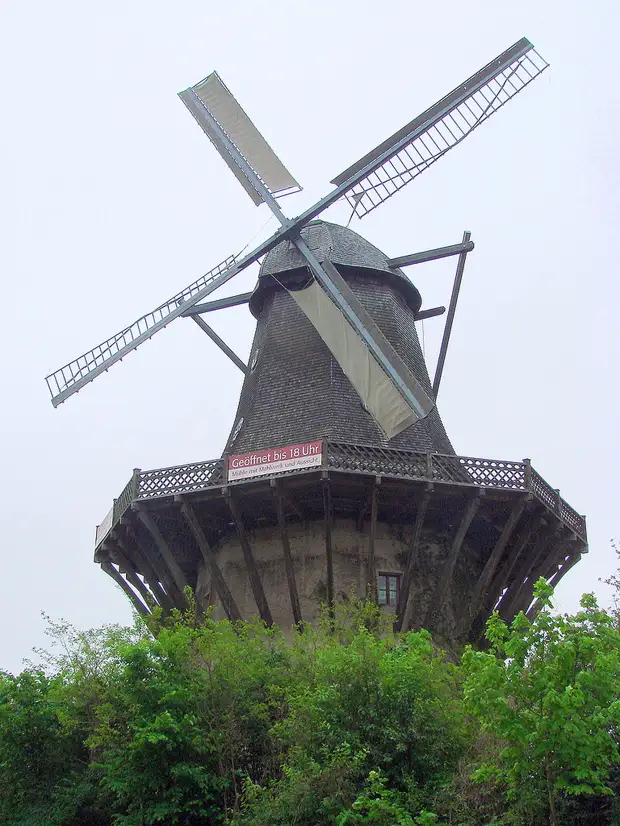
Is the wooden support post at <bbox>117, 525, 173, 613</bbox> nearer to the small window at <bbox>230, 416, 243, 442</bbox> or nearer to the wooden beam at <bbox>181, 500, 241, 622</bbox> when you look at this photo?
the wooden beam at <bbox>181, 500, 241, 622</bbox>

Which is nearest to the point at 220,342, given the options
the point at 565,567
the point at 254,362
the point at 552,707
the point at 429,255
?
the point at 254,362

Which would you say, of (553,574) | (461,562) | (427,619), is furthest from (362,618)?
(553,574)

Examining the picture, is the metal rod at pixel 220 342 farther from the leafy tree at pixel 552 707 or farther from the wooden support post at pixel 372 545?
the leafy tree at pixel 552 707

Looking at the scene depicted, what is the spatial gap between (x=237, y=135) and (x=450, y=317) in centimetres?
853

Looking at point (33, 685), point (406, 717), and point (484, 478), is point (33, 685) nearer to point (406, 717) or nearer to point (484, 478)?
point (406, 717)

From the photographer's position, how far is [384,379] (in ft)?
Answer: 90.6

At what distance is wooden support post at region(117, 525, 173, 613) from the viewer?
2777 centimetres

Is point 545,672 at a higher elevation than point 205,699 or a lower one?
lower

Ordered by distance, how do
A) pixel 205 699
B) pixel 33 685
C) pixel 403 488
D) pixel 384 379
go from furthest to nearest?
pixel 384 379 < pixel 403 488 < pixel 33 685 < pixel 205 699

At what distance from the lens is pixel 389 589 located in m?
26.4

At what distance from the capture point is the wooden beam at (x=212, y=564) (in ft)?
85.7

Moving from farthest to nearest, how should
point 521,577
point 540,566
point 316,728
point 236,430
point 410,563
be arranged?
point 236,430
point 540,566
point 521,577
point 410,563
point 316,728

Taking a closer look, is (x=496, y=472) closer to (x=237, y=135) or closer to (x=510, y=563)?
(x=510, y=563)

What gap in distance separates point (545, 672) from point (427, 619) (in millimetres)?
10287
